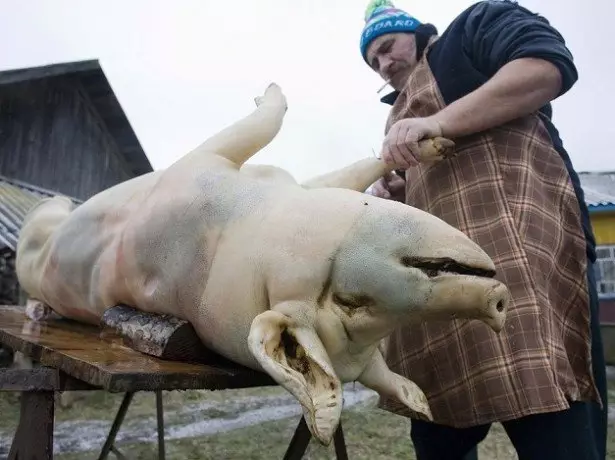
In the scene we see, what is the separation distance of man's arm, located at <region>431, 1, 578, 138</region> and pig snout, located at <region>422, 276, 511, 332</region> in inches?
23.6

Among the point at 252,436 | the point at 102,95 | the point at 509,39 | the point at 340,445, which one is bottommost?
the point at 252,436

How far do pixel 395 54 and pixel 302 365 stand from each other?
4.10 ft

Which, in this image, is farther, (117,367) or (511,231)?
(511,231)

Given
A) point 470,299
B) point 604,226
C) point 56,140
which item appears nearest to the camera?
point 470,299

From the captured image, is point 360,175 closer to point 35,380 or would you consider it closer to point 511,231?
point 511,231

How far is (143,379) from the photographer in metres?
1.05

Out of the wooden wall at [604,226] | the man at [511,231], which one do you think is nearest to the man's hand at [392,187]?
the man at [511,231]

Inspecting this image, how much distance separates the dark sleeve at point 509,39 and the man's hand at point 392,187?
0.50 m

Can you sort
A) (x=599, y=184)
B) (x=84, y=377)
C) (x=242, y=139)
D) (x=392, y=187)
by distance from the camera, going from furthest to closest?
(x=599, y=184) < (x=392, y=187) < (x=242, y=139) < (x=84, y=377)

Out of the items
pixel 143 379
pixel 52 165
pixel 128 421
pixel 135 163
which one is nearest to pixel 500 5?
pixel 143 379

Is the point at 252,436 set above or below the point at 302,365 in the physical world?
below

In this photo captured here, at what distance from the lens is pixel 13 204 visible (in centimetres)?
600

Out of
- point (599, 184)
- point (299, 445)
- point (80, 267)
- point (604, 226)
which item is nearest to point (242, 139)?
point (80, 267)

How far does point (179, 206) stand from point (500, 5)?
3.54ft
